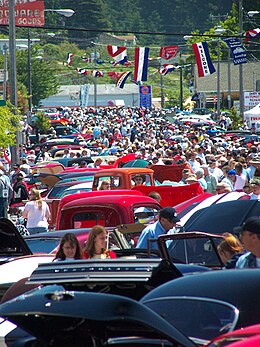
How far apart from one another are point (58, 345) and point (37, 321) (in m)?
0.19

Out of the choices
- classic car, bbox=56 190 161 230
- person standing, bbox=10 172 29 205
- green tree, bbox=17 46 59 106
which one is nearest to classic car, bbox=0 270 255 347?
classic car, bbox=56 190 161 230

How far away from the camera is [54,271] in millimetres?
7734

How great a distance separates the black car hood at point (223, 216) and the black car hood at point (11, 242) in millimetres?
2143

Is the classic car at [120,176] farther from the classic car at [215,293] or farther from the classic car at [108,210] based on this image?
the classic car at [215,293]

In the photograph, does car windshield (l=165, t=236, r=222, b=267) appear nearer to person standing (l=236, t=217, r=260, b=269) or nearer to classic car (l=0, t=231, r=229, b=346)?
person standing (l=236, t=217, r=260, b=269)

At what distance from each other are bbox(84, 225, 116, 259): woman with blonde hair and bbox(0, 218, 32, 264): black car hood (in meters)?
1.54

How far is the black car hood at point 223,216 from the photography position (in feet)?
42.9

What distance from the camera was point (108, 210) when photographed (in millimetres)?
15742

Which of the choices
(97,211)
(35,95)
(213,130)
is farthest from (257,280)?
(35,95)

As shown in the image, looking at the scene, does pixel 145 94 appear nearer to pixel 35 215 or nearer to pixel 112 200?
pixel 35 215

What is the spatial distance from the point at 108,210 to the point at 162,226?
3.43 meters

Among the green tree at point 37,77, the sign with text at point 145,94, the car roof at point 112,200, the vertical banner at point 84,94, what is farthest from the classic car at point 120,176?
the green tree at point 37,77

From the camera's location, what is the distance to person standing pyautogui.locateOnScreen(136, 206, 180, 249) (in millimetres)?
12195

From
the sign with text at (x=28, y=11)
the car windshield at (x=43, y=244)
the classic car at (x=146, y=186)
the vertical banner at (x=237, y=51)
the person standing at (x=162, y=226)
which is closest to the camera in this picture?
the person standing at (x=162, y=226)
